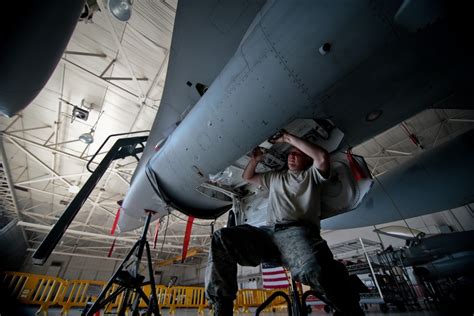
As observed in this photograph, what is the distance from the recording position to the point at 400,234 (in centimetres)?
605

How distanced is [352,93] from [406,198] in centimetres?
272

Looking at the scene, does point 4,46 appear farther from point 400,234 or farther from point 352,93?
point 400,234

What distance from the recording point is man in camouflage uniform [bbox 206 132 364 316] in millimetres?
1214

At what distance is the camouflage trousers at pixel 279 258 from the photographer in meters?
1.20

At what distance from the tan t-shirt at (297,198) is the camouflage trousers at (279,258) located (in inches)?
3.5

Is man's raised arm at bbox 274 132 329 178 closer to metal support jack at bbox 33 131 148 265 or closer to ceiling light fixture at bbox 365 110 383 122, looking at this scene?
ceiling light fixture at bbox 365 110 383 122

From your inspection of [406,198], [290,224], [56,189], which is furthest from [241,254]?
[56,189]

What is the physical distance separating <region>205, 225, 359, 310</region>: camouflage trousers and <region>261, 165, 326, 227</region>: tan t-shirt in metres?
0.09

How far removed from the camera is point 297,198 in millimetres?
1615

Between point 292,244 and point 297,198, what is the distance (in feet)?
1.26

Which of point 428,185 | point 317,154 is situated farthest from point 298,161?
point 428,185

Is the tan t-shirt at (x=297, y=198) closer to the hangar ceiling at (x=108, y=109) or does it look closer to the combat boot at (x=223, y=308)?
the combat boot at (x=223, y=308)

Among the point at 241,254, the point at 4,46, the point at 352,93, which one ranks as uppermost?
the point at 352,93

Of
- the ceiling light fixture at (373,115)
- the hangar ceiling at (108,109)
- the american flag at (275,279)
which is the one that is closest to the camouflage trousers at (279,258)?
the ceiling light fixture at (373,115)
